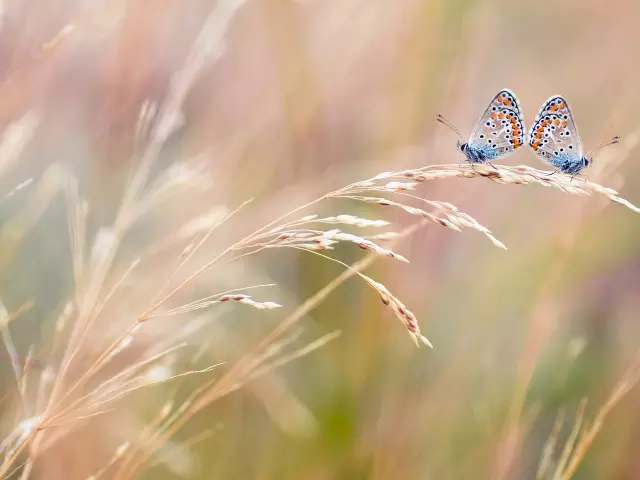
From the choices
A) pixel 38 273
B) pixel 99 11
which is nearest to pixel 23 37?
pixel 99 11

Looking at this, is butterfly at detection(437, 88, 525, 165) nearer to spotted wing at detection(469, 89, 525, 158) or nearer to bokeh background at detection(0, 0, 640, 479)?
spotted wing at detection(469, 89, 525, 158)

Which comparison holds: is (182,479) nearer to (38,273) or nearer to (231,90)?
(38,273)

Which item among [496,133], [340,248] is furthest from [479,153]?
[340,248]

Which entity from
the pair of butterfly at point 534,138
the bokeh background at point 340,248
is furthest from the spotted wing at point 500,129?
→ the bokeh background at point 340,248

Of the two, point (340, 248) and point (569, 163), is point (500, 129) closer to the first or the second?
point (569, 163)

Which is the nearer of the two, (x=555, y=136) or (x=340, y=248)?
(x=555, y=136)

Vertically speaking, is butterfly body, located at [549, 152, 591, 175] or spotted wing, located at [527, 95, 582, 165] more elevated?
spotted wing, located at [527, 95, 582, 165]

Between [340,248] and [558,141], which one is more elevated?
[558,141]

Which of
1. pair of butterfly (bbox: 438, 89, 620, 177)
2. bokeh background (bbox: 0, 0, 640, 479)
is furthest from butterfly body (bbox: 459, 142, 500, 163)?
bokeh background (bbox: 0, 0, 640, 479)
